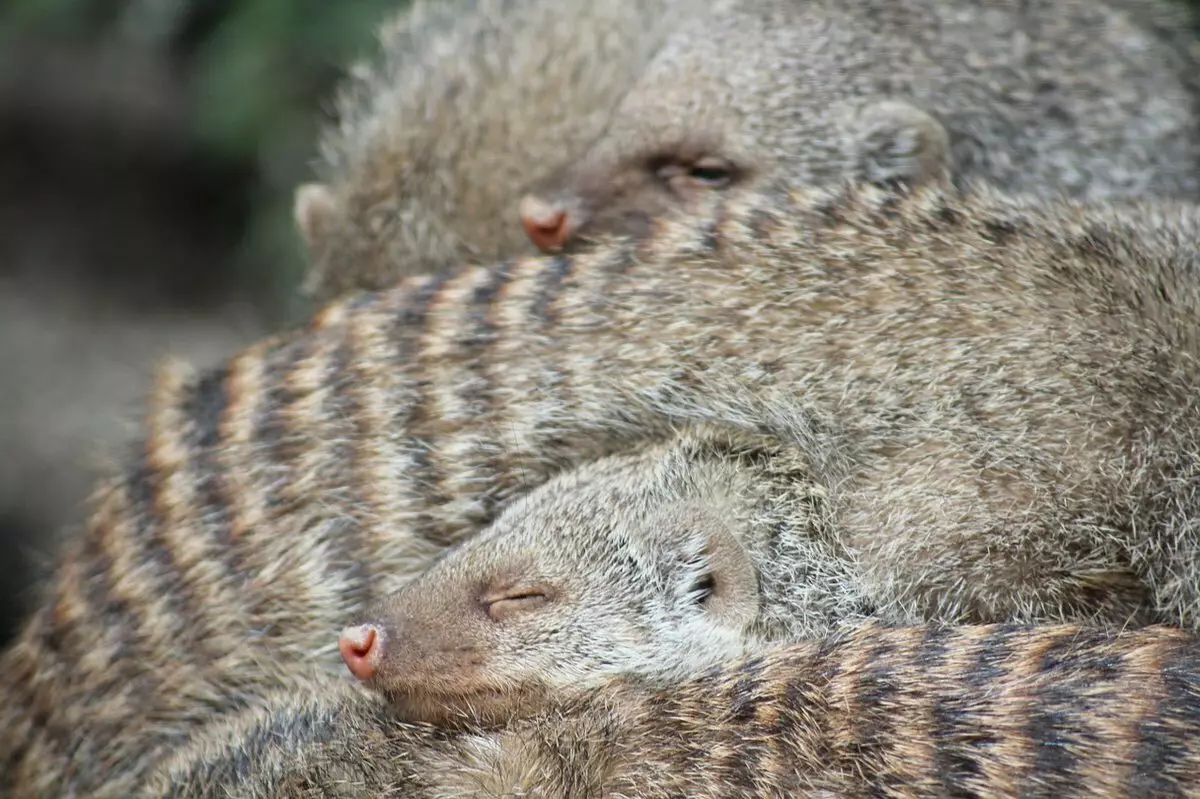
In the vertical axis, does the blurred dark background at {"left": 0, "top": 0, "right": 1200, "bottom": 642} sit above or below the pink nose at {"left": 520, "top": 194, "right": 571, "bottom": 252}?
below

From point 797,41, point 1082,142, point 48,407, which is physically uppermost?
point 797,41

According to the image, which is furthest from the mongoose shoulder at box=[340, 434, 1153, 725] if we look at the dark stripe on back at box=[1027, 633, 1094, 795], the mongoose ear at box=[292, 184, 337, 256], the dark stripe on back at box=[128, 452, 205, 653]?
the mongoose ear at box=[292, 184, 337, 256]

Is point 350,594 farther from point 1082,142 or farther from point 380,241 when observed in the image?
point 1082,142

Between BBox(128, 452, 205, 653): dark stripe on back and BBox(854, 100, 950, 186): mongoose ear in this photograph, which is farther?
BBox(854, 100, 950, 186): mongoose ear

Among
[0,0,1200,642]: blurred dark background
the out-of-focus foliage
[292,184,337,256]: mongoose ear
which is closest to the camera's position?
[292,184,337,256]: mongoose ear

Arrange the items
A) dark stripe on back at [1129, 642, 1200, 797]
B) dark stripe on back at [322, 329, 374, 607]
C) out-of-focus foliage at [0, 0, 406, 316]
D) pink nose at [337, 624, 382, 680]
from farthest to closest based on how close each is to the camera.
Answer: out-of-focus foliage at [0, 0, 406, 316] → dark stripe on back at [322, 329, 374, 607] → pink nose at [337, 624, 382, 680] → dark stripe on back at [1129, 642, 1200, 797]

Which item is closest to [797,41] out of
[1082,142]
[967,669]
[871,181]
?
[871,181]

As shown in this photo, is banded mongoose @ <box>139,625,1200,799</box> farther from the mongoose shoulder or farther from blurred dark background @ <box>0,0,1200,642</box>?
blurred dark background @ <box>0,0,1200,642</box>

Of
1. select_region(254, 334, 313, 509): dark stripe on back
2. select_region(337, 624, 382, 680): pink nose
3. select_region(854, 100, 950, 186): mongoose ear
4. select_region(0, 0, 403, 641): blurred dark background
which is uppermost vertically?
select_region(854, 100, 950, 186): mongoose ear
